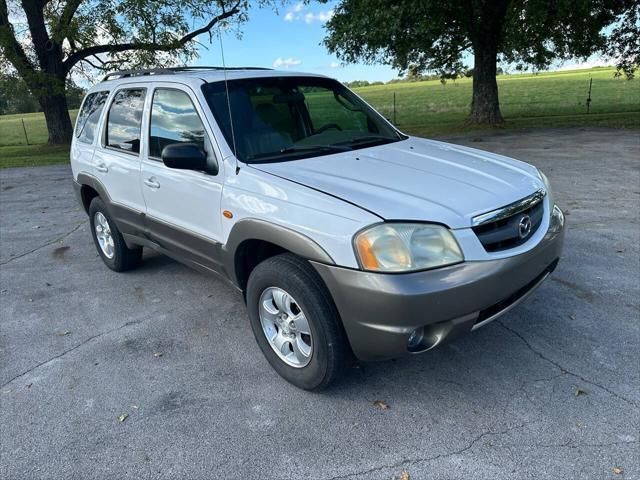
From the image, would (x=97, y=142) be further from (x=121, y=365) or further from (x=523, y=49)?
(x=523, y=49)

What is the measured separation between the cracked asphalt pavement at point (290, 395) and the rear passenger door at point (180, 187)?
2.36ft

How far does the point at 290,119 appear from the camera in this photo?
3.87m

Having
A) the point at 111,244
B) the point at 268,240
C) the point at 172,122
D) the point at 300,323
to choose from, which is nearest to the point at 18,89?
the point at 111,244

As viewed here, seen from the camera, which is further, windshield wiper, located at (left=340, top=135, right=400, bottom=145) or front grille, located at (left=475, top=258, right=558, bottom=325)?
windshield wiper, located at (left=340, top=135, right=400, bottom=145)

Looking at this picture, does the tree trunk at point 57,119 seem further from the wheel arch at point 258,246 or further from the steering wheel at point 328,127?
the wheel arch at point 258,246

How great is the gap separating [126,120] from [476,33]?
50.9 ft

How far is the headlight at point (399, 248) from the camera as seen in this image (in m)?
2.60

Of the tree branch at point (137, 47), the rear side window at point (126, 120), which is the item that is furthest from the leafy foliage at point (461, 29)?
the rear side window at point (126, 120)

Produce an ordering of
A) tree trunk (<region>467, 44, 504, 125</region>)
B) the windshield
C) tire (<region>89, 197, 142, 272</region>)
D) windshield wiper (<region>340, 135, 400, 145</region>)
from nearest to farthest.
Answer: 1. the windshield
2. windshield wiper (<region>340, 135, 400, 145</region>)
3. tire (<region>89, 197, 142, 272</region>)
4. tree trunk (<region>467, 44, 504, 125</region>)

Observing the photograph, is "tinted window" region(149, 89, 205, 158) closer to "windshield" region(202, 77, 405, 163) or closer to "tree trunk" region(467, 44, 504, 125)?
"windshield" region(202, 77, 405, 163)

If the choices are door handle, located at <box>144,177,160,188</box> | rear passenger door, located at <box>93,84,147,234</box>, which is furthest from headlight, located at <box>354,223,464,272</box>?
rear passenger door, located at <box>93,84,147,234</box>

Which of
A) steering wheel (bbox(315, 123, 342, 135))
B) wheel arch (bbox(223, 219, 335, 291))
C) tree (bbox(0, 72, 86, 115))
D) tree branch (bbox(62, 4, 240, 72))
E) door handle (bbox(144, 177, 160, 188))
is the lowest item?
A: wheel arch (bbox(223, 219, 335, 291))

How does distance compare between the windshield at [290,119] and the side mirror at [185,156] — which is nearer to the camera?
the side mirror at [185,156]

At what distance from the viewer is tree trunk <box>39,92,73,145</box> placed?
20.0 m
